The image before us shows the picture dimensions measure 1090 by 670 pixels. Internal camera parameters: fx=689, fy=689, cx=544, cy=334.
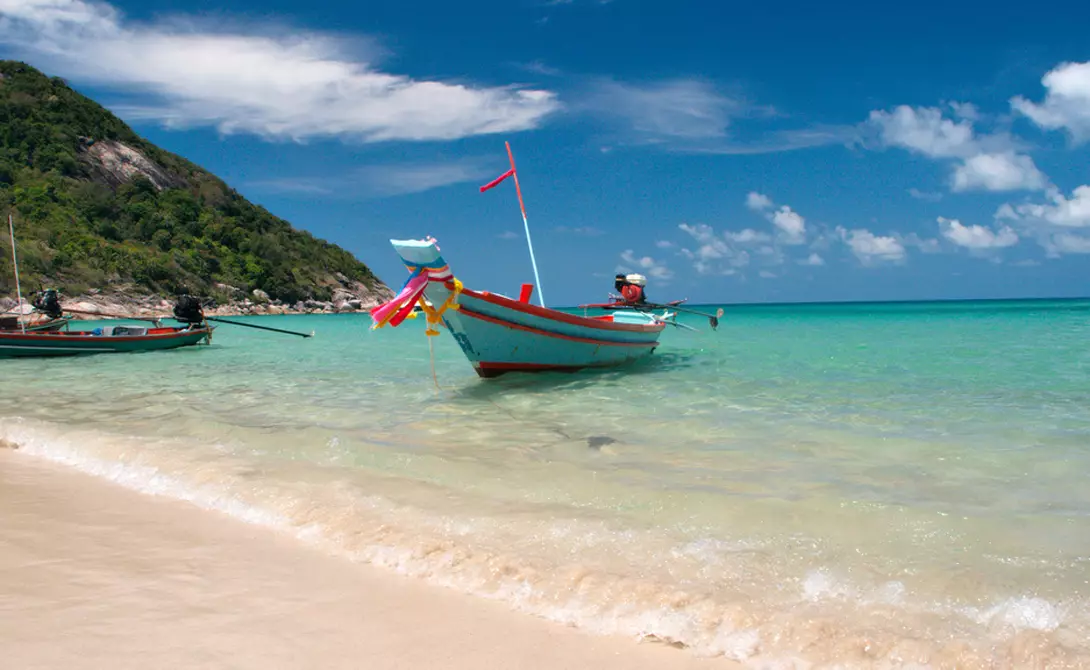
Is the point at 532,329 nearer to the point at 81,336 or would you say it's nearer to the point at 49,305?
the point at 81,336

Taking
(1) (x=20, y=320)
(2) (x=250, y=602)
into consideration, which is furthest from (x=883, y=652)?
(1) (x=20, y=320)

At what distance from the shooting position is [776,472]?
20.4ft

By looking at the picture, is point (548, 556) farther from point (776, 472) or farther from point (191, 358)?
point (191, 358)

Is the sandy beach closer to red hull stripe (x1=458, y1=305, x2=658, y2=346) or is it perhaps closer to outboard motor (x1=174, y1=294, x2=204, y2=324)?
red hull stripe (x1=458, y1=305, x2=658, y2=346)

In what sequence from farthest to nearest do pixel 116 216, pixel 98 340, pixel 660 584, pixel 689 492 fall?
pixel 116 216 → pixel 98 340 → pixel 689 492 → pixel 660 584

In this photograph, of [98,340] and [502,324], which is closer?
[502,324]

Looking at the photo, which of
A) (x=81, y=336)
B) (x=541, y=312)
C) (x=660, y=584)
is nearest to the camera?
(x=660, y=584)

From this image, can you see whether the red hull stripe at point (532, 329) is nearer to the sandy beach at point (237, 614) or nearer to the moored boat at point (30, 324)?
the sandy beach at point (237, 614)

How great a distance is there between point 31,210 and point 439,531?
7383cm

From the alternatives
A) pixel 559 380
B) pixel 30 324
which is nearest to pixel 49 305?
pixel 30 324

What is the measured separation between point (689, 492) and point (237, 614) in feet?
11.5

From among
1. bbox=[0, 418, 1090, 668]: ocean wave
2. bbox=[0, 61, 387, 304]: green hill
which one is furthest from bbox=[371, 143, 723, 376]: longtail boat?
bbox=[0, 61, 387, 304]: green hill

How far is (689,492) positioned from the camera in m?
5.54

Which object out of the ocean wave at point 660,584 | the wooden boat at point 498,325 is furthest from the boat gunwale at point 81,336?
the ocean wave at point 660,584
